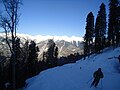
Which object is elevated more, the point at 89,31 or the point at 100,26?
the point at 100,26

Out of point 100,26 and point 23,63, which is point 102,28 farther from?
point 23,63

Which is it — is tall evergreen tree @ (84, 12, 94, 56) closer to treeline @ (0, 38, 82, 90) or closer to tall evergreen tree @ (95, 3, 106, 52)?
tall evergreen tree @ (95, 3, 106, 52)

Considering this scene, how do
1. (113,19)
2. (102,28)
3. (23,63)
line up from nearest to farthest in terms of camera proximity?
(23,63) < (113,19) < (102,28)

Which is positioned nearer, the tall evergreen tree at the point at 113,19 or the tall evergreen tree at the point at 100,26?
the tall evergreen tree at the point at 113,19

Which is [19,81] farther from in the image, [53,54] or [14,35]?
[53,54]

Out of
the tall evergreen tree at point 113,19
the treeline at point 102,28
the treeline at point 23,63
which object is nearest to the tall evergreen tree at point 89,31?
the treeline at point 102,28

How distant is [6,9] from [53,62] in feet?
203

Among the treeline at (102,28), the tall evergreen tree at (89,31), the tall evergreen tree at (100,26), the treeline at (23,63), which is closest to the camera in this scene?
the treeline at (23,63)

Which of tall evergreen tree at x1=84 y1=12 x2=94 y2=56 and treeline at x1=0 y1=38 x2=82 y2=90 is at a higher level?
tall evergreen tree at x1=84 y1=12 x2=94 y2=56

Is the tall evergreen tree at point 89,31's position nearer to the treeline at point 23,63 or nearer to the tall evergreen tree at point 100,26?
the tall evergreen tree at point 100,26

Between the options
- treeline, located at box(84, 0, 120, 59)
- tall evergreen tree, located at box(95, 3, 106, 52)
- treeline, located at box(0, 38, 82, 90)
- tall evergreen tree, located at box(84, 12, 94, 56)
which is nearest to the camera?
treeline, located at box(0, 38, 82, 90)

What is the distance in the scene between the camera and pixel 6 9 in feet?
71.9

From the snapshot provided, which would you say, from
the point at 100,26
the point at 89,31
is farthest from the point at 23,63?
the point at 100,26

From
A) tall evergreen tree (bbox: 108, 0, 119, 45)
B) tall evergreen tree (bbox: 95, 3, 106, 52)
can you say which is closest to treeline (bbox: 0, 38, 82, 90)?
tall evergreen tree (bbox: 95, 3, 106, 52)
